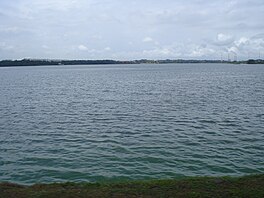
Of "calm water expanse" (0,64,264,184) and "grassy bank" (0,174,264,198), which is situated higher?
"grassy bank" (0,174,264,198)

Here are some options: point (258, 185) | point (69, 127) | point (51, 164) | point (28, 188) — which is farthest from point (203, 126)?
point (28, 188)

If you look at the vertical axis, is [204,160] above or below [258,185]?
below

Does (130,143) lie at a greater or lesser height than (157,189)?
lesser

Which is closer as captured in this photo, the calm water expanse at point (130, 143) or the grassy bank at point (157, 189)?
the grassy bank at point (157, 189)

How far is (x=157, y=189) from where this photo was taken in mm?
10805

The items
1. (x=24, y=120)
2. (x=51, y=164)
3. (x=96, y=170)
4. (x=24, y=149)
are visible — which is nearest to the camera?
(x=96, y=170)

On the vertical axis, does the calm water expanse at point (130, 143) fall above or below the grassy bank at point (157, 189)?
below

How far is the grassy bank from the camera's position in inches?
402

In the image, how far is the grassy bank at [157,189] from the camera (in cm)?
1020

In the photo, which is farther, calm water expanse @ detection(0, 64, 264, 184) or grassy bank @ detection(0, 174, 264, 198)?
calm water expanse @ detection(0, 64, 264, 184)

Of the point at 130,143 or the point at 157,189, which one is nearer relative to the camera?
the point at 157,189

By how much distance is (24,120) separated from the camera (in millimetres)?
31438

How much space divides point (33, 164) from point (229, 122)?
17103mm

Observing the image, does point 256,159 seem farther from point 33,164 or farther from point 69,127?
point 69,127
